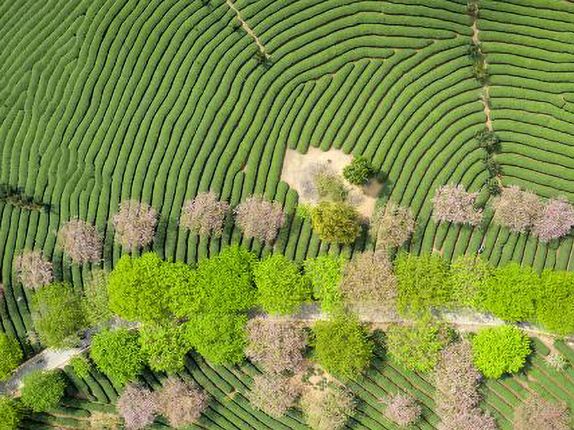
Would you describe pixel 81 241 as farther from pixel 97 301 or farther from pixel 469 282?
pixel 469 282

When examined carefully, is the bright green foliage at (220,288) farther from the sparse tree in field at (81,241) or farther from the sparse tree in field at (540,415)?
the sparse tree in field at (540,415)

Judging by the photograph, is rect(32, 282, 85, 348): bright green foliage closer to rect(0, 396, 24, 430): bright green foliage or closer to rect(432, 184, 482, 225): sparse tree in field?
rect(0, 396, 24, 430): bright green foliage

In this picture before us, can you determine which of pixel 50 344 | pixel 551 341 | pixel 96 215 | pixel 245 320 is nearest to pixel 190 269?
pixel 245 320

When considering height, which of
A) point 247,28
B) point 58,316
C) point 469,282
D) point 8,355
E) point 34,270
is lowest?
point 8,355

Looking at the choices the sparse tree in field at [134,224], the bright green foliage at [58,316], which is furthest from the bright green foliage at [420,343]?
the bright green foliage at [58,316]

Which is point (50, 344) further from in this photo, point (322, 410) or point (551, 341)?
point (551, 341)

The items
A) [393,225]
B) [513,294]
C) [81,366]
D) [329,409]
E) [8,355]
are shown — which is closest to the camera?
[513,294]

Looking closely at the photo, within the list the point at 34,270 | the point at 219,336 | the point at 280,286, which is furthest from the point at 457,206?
the point at 34,270
